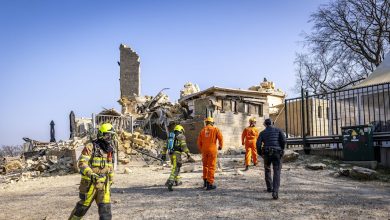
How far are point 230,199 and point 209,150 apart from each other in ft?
5.41

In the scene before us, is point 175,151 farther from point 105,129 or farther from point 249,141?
point 105,129

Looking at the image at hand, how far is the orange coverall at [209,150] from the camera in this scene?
30.9ft

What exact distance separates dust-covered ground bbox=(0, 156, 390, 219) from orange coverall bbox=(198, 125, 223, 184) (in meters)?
0.44

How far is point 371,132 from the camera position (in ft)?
38.0

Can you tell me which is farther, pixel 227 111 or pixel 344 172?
pixel 227 111

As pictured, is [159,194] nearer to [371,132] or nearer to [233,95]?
[371,132]

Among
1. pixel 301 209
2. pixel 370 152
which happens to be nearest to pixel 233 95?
pixel 370 152

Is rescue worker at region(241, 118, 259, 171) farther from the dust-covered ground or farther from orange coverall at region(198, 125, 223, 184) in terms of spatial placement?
orange coverall at region(198, 125, 223, 184)

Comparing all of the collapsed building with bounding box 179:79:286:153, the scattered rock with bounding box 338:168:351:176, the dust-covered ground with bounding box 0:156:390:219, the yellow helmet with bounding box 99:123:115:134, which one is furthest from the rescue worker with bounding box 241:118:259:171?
the yellow helmet with bounding box 99:123:115:134

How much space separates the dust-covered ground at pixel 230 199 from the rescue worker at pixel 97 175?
1.66 m

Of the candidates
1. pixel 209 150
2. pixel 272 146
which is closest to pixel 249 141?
pixel 209 150

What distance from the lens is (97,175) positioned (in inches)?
217

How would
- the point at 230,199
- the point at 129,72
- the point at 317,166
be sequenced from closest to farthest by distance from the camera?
the point at 230,199
the point at 317,166
the point at 129,72

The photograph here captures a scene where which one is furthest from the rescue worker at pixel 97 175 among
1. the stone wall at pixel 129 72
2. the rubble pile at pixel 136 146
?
the stone wall at pixel 129 72
